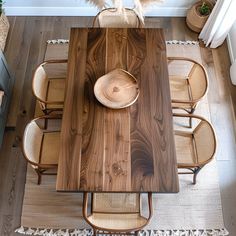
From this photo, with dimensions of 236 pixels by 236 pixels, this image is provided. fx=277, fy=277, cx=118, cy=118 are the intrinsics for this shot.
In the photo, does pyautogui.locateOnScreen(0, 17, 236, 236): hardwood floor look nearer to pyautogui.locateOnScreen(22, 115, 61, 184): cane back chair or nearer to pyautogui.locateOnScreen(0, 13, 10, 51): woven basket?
pyautogui.locateOnScreen(0, 13, 10, 51): woven basket

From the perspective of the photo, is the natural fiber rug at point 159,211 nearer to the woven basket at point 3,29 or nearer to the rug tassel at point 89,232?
the rug tassel at point 89,232

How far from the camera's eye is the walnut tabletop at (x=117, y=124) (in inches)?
69.7

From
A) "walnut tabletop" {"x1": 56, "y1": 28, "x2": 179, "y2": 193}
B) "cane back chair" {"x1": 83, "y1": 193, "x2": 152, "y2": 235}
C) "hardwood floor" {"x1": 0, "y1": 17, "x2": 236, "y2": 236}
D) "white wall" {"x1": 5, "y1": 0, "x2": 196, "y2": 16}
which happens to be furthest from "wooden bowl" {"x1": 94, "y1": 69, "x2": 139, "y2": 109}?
"white wall" {"x1": 5, "y1": 0, "x2": 196, "y2": 16}

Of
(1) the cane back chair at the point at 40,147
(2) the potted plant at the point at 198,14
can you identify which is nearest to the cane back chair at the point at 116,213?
(1) the cane back chair at the point at 40,147

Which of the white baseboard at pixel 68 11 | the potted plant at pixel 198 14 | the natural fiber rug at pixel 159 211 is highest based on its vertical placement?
the white baseboard at pixel 68 11

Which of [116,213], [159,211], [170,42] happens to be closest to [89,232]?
[116,213]

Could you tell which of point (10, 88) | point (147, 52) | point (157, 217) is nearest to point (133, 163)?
point (157, 217)

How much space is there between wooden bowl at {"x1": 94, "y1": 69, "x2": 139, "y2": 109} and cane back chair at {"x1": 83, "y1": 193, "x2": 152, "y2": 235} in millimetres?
655

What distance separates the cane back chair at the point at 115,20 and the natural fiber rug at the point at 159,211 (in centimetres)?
146

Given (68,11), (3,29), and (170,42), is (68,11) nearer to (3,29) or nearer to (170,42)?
(3,29)

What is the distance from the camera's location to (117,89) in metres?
2.04

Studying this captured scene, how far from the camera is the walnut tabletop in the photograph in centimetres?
177

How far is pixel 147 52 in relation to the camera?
2.24m

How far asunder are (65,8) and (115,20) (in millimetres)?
1066
